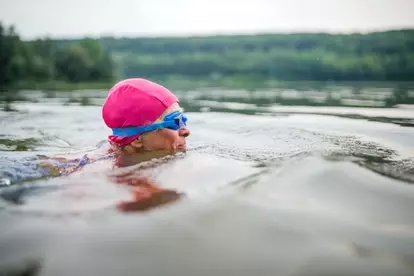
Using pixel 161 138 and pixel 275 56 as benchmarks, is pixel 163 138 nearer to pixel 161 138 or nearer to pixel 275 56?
pixel 161 138

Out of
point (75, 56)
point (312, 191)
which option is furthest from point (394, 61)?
point (75, 56)

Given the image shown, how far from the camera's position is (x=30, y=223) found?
2.19 m

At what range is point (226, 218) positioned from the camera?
2.22m

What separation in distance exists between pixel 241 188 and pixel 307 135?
3.07 metres

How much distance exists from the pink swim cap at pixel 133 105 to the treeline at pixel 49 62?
6081 centimetres

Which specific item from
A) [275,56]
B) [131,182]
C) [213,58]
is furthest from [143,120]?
[213,58]

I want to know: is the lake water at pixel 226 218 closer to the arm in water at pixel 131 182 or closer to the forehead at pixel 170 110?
the arm in water at pixel 131 182

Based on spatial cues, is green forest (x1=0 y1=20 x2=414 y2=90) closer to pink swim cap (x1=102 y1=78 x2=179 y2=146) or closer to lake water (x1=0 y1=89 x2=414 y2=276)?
pink swim cap (x1=102 y1=78 x2=179 y2=146)

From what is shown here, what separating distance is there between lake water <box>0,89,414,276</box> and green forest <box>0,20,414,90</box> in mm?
38061

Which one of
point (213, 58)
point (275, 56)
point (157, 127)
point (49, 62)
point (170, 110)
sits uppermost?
point (170, 110)

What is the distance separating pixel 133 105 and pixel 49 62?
81902 mm

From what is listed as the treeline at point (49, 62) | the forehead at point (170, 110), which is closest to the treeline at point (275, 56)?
the treeline at point (49, 62)

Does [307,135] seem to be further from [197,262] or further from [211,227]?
[197,262]

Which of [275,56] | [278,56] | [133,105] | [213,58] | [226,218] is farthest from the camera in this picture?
[213,58]
